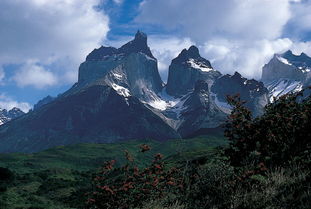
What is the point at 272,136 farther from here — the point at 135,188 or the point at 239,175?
the point at 135,188

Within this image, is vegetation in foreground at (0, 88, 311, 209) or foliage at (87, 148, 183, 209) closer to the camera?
vegetation in foreground at (0, 88, 311, 209)

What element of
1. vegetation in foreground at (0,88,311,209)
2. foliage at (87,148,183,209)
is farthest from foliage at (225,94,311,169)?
foliage at (87,148,183,209)

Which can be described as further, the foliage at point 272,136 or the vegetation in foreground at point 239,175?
the foliage at point 272,136

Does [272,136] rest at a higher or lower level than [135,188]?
higher

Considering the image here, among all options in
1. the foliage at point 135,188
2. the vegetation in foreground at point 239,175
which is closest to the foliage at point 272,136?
the vegetation in foreground at point 239,175

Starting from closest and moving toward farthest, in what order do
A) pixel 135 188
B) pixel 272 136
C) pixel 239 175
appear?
pixel 239 175, pixel 135 188, pixel 272 136

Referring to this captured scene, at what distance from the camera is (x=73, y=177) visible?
166750 mm

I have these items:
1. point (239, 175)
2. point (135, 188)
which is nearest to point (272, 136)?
point (239, 175)

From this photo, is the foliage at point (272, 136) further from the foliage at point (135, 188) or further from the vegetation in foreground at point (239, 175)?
the foliage at point (135, 188)

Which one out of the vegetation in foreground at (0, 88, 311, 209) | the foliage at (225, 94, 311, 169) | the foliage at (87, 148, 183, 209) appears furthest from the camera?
the foliage at (225, 94, 311, 169)

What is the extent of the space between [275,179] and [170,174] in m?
3.83

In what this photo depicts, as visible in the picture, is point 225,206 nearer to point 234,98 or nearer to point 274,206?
point 274,206

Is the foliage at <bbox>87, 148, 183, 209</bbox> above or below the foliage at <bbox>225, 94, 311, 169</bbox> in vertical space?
below

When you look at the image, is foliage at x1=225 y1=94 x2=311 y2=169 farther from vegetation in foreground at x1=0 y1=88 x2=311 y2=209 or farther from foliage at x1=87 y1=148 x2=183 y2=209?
foliage at x1=87 y1=148 x2=183 y2=209
